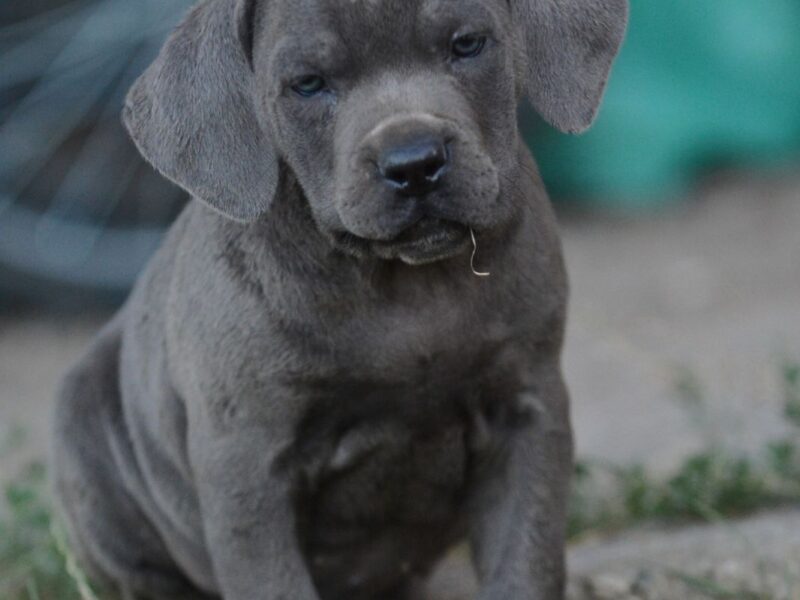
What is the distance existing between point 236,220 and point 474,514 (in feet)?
3.11

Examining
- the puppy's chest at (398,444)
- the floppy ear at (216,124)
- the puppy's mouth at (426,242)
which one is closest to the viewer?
the puppy's mouth at (426,242)

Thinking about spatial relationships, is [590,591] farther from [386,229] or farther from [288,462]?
[386,229]

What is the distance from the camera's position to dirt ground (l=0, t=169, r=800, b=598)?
587 centimetres

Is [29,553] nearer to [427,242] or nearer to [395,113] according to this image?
[427,242]

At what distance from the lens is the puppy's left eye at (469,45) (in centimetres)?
350

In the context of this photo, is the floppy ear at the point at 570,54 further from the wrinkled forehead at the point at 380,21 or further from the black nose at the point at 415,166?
the black nose at the point at 415,166

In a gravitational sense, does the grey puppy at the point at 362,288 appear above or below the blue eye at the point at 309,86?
below

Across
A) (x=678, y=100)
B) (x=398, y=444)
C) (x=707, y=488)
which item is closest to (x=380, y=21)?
(x=398, y=444)

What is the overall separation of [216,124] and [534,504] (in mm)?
1129

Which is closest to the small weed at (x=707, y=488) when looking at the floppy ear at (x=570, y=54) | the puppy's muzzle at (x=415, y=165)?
the floppy ear at (x=570, y=54)

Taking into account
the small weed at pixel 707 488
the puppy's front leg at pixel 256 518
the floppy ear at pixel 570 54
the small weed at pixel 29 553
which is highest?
the floppy ear at pixel 570 54

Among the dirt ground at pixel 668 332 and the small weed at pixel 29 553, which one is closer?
the small weed at pixel 29 553

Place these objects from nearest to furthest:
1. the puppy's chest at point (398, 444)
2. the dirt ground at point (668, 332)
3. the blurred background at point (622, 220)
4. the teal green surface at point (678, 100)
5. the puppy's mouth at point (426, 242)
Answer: the puppy's mouth at point (426, 242) → the puppy's chest at point (398, 444) → the dirt ground at point (668, 332) → the blurred background at point (622, 220) → the teal green surface at point (678, 100)

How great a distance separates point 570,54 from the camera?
12.0ft
